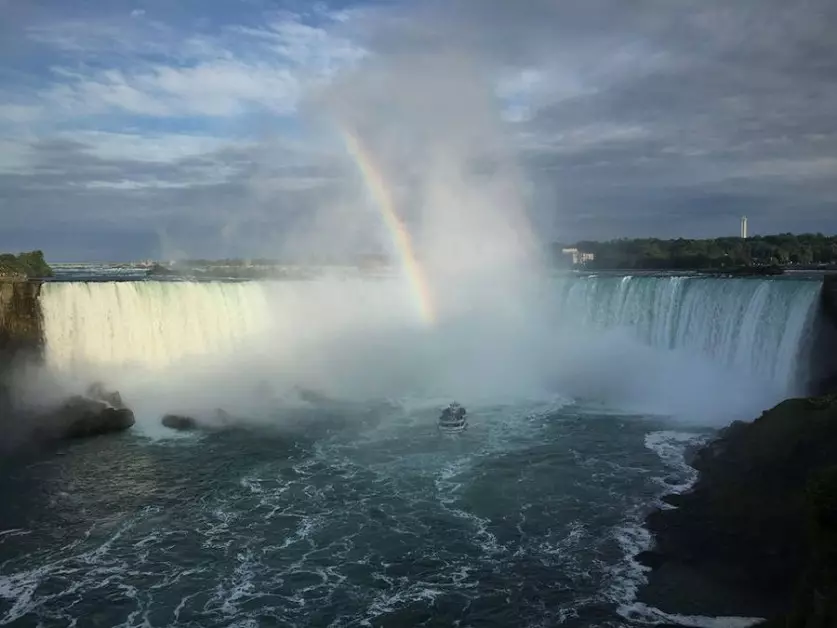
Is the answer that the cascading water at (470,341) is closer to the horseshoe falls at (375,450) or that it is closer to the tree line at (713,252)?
the horseshoe falls at (375,450)

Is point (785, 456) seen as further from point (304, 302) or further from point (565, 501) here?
point (304, 302)

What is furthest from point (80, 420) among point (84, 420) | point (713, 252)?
point (713, 252)

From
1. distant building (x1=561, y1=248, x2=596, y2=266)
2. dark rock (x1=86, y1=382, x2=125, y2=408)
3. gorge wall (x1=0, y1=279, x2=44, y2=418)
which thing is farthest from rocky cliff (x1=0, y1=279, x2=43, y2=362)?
distant building (x1=561, y1=248, x2=596, y2=266)

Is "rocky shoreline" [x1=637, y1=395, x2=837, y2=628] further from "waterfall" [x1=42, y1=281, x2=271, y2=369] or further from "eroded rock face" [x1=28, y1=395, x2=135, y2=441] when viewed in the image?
"waterfall" [x1=42, y1=281, x2=271, y2=369]

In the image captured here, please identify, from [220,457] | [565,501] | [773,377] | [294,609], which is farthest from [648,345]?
[294,609]

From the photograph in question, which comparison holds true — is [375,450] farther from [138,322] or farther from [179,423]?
[138,322]

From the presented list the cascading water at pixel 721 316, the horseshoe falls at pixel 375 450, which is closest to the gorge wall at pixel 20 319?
the horseshoe falls at pixel 375 450
